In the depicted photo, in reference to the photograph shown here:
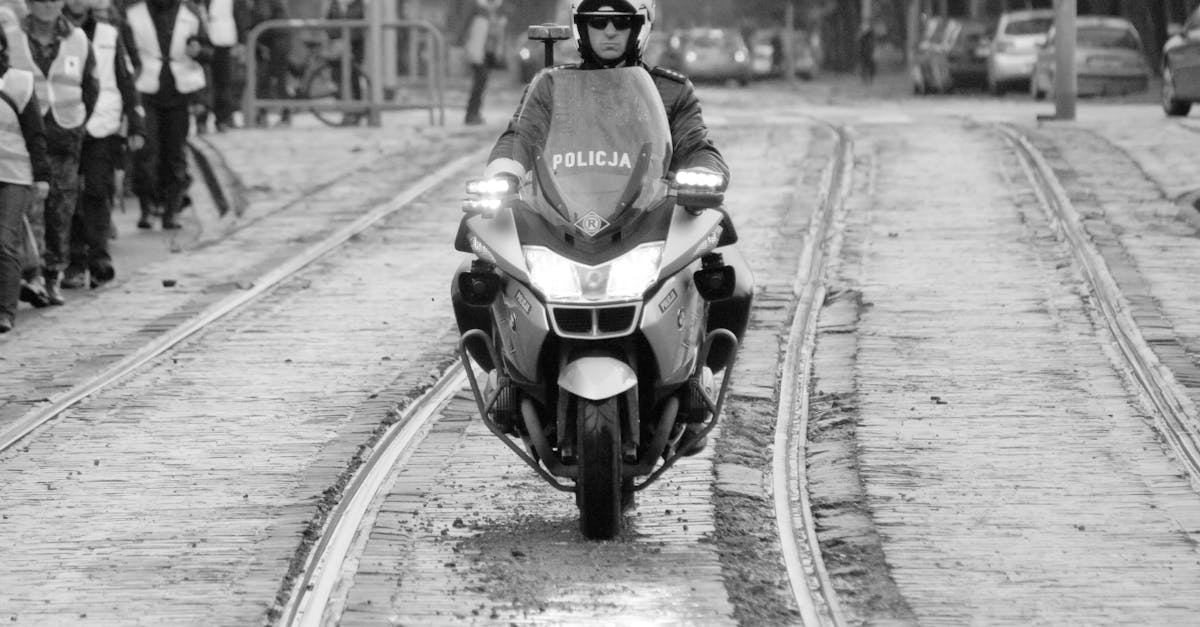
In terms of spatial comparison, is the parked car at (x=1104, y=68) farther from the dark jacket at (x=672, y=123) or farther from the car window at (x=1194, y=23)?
the dark jacket at (x=672, y=123)

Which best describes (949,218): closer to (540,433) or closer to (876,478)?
(876,478)

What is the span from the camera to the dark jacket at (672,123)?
7.88 m

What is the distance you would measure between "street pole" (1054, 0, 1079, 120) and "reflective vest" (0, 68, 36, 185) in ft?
46.5

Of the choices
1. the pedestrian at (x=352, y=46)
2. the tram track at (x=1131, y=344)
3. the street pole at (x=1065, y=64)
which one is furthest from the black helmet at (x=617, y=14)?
the pedestrian at (x=352, y=46)

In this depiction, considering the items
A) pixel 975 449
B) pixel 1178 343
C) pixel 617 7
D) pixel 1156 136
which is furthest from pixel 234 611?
pixel 1156 136

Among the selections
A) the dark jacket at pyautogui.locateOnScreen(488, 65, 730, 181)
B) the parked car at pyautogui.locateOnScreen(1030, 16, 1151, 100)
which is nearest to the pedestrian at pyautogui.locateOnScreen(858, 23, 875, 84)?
the parked car at pyautogui.locateOnScreen(1030, 16, 1151, 100)

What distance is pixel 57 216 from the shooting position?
Answer: 14.5m

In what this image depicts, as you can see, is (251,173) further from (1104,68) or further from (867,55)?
(867,55)

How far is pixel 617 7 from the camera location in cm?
773

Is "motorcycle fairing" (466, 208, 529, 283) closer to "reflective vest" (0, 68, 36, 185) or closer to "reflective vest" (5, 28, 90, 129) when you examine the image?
"reflective vest" (0, 68, 36, 185)

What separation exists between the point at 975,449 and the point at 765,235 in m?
6.49

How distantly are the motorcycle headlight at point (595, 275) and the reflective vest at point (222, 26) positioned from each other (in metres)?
16.0

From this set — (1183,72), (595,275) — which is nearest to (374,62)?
(1183,72)

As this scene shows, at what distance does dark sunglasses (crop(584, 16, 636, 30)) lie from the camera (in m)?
7.79
